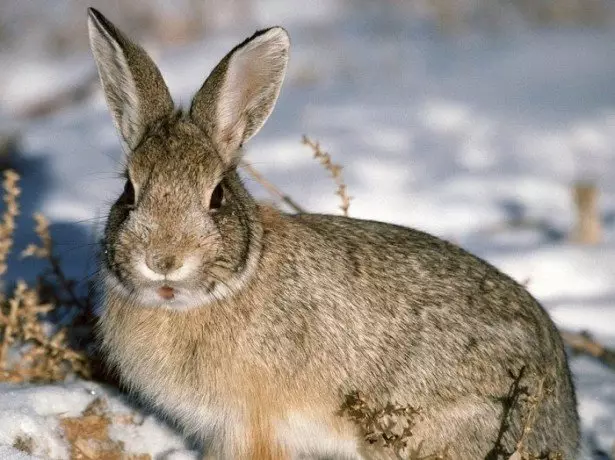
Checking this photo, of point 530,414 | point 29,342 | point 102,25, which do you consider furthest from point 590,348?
point 102,25

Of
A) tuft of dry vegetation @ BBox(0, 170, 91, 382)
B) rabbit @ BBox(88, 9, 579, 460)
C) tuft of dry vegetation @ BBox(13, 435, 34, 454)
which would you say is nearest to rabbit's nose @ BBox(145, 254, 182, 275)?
rabbit @ BBox(88, 9, 579, 460)

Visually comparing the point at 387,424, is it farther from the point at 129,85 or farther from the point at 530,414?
the point at 129,85

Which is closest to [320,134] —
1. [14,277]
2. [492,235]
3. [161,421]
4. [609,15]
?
[492,235]

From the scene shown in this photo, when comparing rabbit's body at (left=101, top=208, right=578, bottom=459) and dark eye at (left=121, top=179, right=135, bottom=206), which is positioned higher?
dark eye at (left=121, top=179, right=135, bottom=206)

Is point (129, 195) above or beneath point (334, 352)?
above

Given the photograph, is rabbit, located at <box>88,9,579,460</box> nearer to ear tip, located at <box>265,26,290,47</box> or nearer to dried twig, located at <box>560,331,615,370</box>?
ear tip, located at <box>265,26,290,47</box>

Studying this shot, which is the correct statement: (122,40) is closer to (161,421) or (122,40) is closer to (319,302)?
(319,302)
